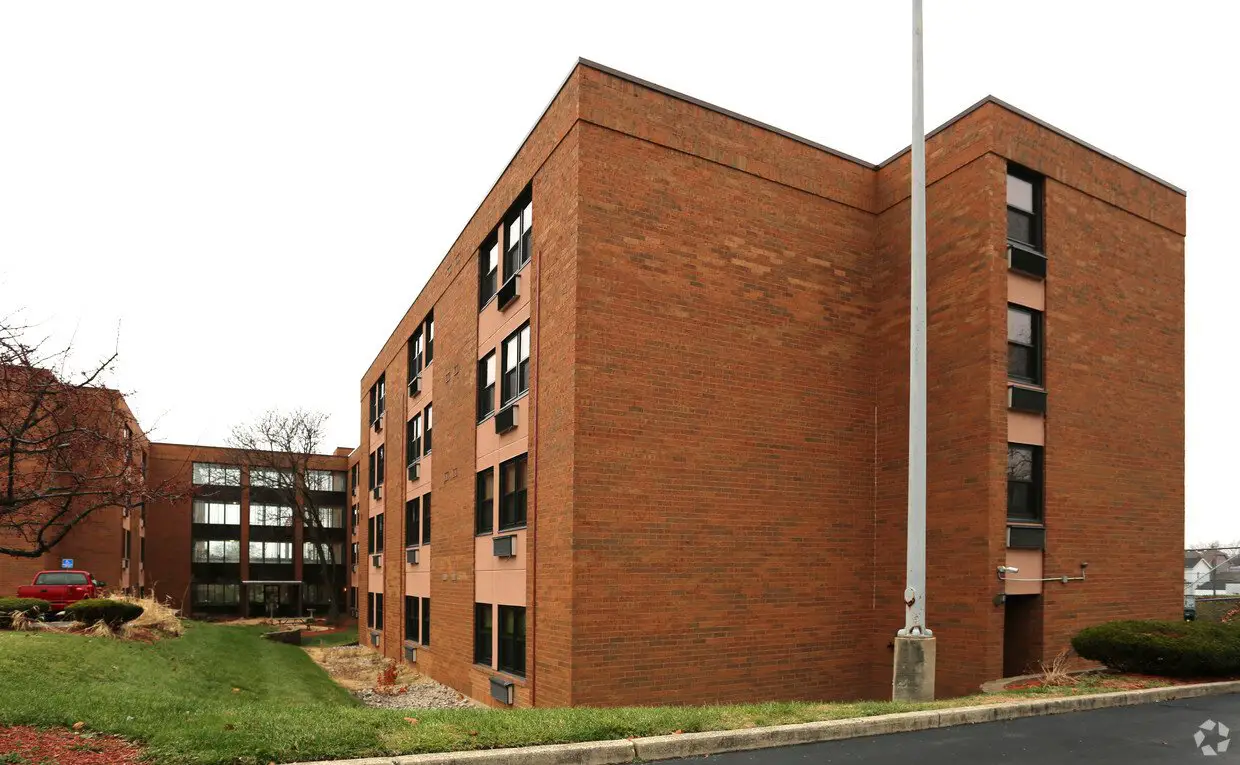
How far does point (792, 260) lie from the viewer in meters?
17.5

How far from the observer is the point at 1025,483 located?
1655 cm

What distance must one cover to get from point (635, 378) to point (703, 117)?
492cm

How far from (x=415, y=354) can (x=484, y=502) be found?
42.2 feet

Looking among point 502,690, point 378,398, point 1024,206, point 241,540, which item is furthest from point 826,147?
point 241,540

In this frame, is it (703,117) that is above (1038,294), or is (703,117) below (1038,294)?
above

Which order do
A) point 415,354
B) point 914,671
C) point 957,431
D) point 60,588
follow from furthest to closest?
1. point 415,354
2. point 60,588
3. point 957,431
4. point 914,671

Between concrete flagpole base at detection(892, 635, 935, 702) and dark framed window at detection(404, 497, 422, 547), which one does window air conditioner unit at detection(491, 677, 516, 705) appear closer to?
concrete flagpole base at detection(892, 635, 935, 702)

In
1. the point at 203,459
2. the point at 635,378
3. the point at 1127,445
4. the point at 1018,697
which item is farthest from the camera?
the point at 203,459

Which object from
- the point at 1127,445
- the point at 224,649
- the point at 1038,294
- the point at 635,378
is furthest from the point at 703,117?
the point at 224,649

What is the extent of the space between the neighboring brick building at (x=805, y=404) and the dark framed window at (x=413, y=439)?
11.7 meters

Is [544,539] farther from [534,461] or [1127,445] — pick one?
[1127,445]

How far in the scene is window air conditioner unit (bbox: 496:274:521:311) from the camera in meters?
19.3

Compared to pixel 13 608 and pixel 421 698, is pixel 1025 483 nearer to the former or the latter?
pixel 421 698

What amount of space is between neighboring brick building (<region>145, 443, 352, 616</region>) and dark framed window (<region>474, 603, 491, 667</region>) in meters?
44.4
